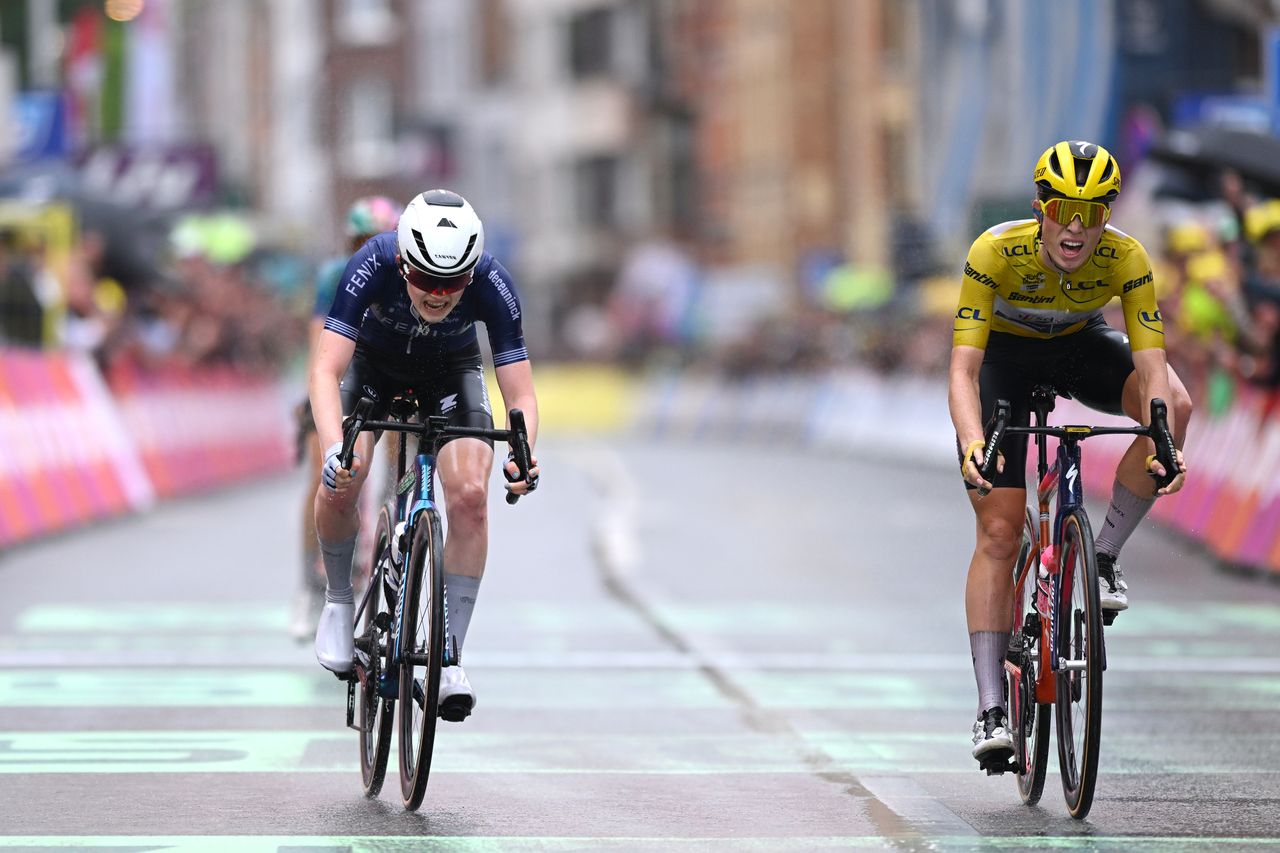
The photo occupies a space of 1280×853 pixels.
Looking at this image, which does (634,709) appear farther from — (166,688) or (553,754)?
(166,688)

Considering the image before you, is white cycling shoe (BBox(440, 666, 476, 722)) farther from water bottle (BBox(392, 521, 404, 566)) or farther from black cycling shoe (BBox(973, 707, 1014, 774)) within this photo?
black cycling shoe (BBox(973, 707, 1014, 774))

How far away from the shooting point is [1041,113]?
3238 cm

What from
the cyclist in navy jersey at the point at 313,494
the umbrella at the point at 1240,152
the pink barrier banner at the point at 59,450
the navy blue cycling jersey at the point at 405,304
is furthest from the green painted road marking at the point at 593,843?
the pink barrier banner at the point at 59,450

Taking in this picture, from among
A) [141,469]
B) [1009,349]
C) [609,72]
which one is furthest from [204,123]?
[1009,349]

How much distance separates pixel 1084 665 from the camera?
821cm

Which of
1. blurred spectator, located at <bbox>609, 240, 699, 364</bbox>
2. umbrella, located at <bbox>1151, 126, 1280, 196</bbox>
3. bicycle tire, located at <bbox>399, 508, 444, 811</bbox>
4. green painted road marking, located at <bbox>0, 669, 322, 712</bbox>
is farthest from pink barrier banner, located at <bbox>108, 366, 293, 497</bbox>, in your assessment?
blurred spectator, located at <bbox>609, 240, 699, 364</bbox>

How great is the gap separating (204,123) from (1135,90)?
6895 cm

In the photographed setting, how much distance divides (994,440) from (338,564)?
224 centimetres

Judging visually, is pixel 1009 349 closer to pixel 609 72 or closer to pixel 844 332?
pixel 844 332

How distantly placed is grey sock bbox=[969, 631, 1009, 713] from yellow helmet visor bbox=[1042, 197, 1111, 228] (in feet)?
4.23

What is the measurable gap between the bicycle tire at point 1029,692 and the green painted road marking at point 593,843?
1.90ft

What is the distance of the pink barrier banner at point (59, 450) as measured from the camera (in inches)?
790

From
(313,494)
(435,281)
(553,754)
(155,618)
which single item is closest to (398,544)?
(435,281)

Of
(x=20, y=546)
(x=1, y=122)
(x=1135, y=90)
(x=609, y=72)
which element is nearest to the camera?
(x=20, y=546)
